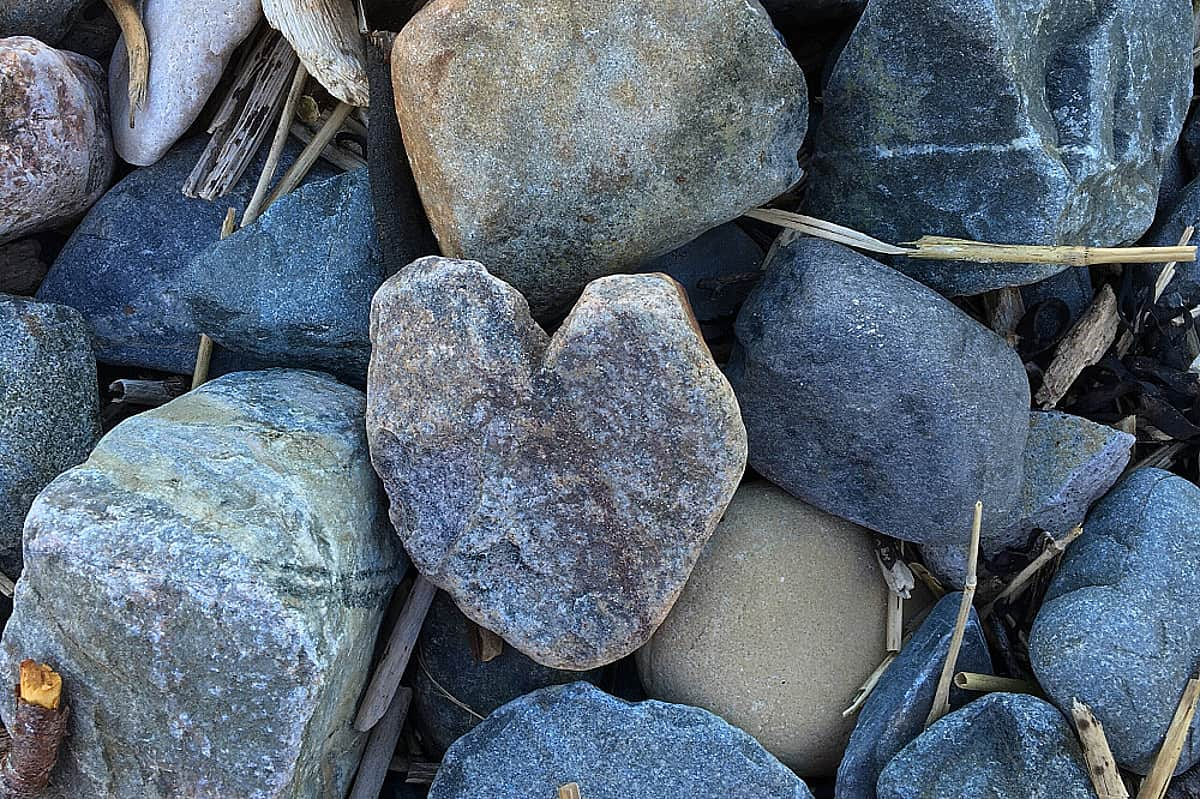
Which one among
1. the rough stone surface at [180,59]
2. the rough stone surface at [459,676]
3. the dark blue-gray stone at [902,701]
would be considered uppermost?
the rough stone surface at [180,59]

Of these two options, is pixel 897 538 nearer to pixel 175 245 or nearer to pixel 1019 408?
pixel 1019 408

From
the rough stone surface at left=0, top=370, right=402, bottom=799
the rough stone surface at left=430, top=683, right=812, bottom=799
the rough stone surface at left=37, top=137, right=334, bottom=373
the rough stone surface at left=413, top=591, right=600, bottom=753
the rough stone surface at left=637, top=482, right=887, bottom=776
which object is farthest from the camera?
the rough stone surface at left=37, top=137, right=334, bottom=373

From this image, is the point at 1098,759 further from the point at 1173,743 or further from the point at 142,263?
the point at 142,263

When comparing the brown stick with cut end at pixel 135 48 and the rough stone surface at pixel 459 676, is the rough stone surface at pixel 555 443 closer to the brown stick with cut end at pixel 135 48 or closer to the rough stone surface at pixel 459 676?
the rough stone surface at pixel 459 676

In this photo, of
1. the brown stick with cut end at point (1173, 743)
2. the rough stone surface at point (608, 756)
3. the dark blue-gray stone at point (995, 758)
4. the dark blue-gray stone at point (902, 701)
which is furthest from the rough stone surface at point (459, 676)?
the brown stick with cut end at point (1173, 743)

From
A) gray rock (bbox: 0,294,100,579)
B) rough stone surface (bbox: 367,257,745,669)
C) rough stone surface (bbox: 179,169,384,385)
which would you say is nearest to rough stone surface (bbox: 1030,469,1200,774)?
rough stone surface (bbox: 367,257,745,669)

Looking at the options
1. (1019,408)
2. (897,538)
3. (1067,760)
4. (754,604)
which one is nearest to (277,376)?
(754,604)

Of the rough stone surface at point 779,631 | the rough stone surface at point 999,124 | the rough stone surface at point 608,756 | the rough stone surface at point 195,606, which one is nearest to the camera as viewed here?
the rough stone surface at point 195,606

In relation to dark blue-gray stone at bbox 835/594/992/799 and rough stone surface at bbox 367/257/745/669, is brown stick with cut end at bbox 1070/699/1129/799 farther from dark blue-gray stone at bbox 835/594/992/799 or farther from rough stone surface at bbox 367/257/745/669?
rough stone surface at bbox 367/257/745/669

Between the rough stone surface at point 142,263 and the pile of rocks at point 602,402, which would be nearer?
the pile of rocks at point 602,402
